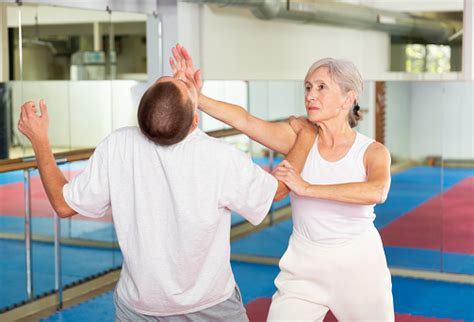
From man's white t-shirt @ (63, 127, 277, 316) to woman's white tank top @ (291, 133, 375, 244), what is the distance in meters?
0.55

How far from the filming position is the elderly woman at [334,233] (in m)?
3.11

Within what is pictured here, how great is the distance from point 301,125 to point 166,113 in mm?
979

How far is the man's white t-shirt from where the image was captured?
8.27ft

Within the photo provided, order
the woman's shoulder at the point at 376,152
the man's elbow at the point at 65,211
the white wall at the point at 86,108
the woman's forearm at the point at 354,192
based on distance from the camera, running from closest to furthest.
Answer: the man's elbow at the point at 65,211
the woman's forearm at the point at 354,192
the woman's shoulder at the point at 376,152
the white wall at the point at 86,108

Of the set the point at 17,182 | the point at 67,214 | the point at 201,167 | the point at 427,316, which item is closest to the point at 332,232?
the point at 201,167

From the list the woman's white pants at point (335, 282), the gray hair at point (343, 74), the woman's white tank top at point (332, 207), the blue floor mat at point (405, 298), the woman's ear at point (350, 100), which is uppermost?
the gray hair at point (343, 74)

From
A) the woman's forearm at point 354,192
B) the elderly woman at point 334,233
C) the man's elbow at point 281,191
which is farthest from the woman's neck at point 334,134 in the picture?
the man's elbow at point 281,191

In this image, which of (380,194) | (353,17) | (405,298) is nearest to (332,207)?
(380,194)

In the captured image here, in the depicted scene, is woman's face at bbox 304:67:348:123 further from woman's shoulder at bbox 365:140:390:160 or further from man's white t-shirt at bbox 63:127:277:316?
man's white t-shirt at bbox 63:127:277:316

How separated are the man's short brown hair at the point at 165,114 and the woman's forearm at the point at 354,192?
630 millimetres

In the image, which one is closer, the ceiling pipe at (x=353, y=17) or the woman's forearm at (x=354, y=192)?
the woman's forearm at (x=354, y=192)

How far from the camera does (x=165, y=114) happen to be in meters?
2.46

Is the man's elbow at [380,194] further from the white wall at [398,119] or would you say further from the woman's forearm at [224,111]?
the white wall at [398,119]

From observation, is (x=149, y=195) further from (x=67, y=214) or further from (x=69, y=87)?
(x=69, y=87)
